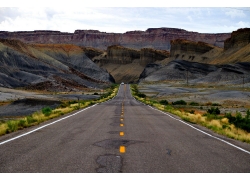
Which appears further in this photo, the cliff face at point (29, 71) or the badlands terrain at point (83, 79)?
the cliff face at point (29, 71)

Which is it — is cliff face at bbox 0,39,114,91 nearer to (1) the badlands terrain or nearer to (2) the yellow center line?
(1) the badlands terrain

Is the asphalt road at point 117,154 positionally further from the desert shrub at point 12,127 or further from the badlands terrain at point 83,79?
the badlands terrain at point 83,79

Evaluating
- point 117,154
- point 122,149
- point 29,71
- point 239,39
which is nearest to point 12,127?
point 122,149

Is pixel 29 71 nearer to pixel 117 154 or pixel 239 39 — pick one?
pixel 239 39

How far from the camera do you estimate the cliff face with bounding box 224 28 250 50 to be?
605 ft

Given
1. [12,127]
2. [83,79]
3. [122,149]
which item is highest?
[122,149]

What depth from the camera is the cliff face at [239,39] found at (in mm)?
184500

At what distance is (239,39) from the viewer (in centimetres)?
18912

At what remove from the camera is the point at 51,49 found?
18775 centimetres

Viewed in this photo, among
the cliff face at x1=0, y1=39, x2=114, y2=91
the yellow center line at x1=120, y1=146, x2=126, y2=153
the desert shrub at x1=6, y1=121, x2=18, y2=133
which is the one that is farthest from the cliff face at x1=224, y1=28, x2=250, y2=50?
the yellow center line at x1=120, y1=146, x2=126, y2=153

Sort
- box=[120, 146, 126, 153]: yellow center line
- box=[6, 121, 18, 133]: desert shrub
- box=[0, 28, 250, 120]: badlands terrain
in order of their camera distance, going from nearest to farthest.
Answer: box=[120, 146, 126, 153]: yellow center line < box=[6, 121, 18, 133]: desert shrub < box=[0, 28, 250, 120]: badlands terrain

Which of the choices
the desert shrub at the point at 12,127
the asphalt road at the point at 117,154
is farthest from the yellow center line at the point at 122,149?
the desert shrub at the point at 12,127

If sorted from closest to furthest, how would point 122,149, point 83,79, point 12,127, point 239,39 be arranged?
point 122,149 < point 12,127 < point 83,79 < point 239,39
